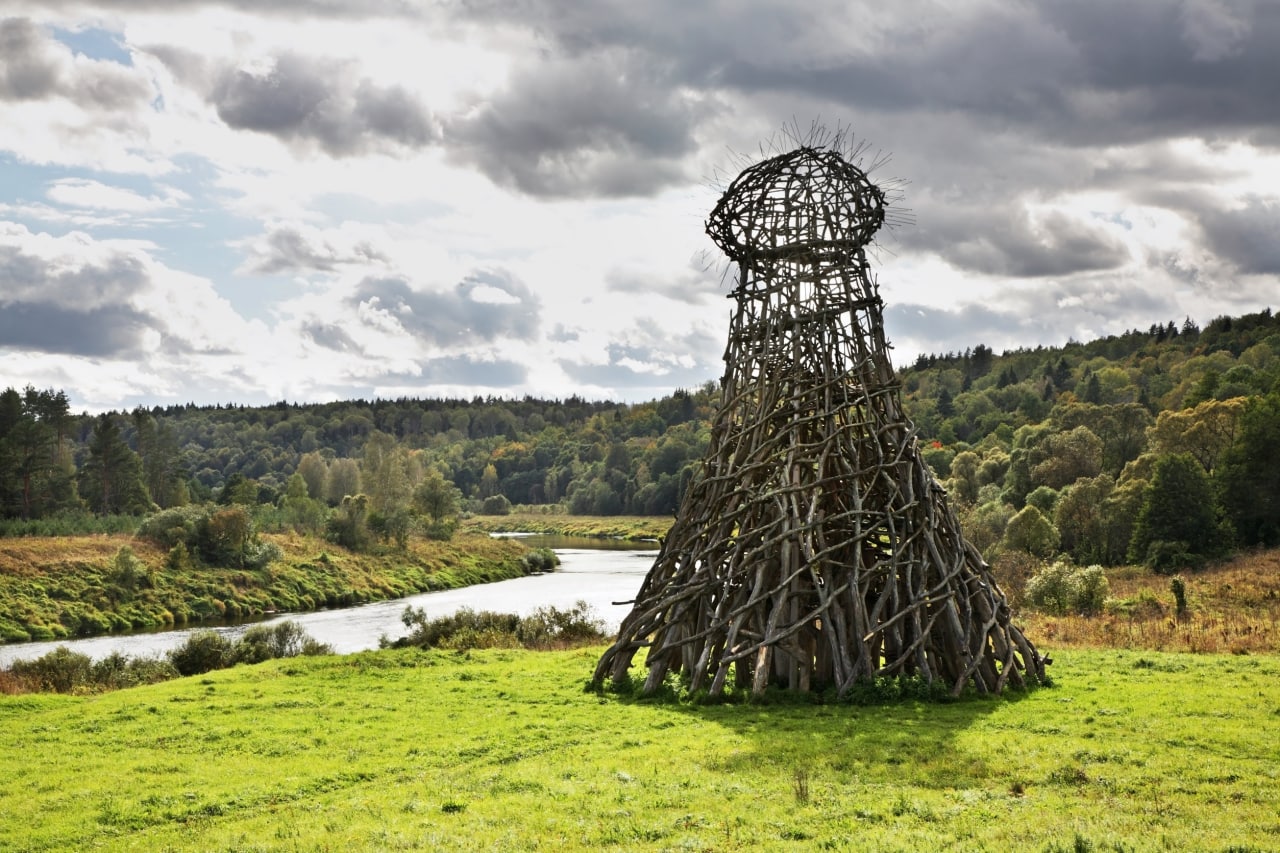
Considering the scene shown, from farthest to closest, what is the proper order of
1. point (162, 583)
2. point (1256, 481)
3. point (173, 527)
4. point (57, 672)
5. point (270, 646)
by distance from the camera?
1. point (173, 527)
2. point (162, 583)
3. point (1256, 481)
4. point (270, 646)
5. point (57, 672)

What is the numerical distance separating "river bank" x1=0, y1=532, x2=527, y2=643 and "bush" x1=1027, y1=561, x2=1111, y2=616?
40.5m

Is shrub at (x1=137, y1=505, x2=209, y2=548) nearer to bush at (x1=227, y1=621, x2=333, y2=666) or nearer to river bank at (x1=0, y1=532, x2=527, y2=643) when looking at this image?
river bank at (x1=0, y1=532, x2=527, y2=643)

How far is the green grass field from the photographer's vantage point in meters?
10.1

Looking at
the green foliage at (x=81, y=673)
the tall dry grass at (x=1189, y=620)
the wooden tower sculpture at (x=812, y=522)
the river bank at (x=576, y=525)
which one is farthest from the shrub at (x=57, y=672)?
the river bank at (x=576, y=525)

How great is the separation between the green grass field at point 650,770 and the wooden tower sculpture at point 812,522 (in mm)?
1315

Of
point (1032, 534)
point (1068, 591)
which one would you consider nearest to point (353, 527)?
point (1032, 534)

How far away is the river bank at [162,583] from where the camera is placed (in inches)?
1938

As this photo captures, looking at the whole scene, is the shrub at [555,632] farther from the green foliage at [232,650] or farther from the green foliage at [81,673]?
the green foliage at [81,673]

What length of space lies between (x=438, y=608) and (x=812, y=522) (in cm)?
4144

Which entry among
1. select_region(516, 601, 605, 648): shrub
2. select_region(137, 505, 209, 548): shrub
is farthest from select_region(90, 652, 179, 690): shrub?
select_region(137, 505, 209, 548): shrub

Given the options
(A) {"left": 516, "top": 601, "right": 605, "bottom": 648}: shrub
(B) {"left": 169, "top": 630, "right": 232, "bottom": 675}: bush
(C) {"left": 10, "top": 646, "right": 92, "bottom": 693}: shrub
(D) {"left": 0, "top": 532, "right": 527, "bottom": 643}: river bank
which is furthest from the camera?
(D) {"left": 0, "top": 532, "right": 527, "bottom": 643}: river bank

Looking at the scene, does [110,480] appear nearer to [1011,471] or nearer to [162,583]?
[162,583]

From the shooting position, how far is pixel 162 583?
56.7m

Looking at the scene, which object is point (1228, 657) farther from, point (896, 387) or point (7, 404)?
point (7, 404)
